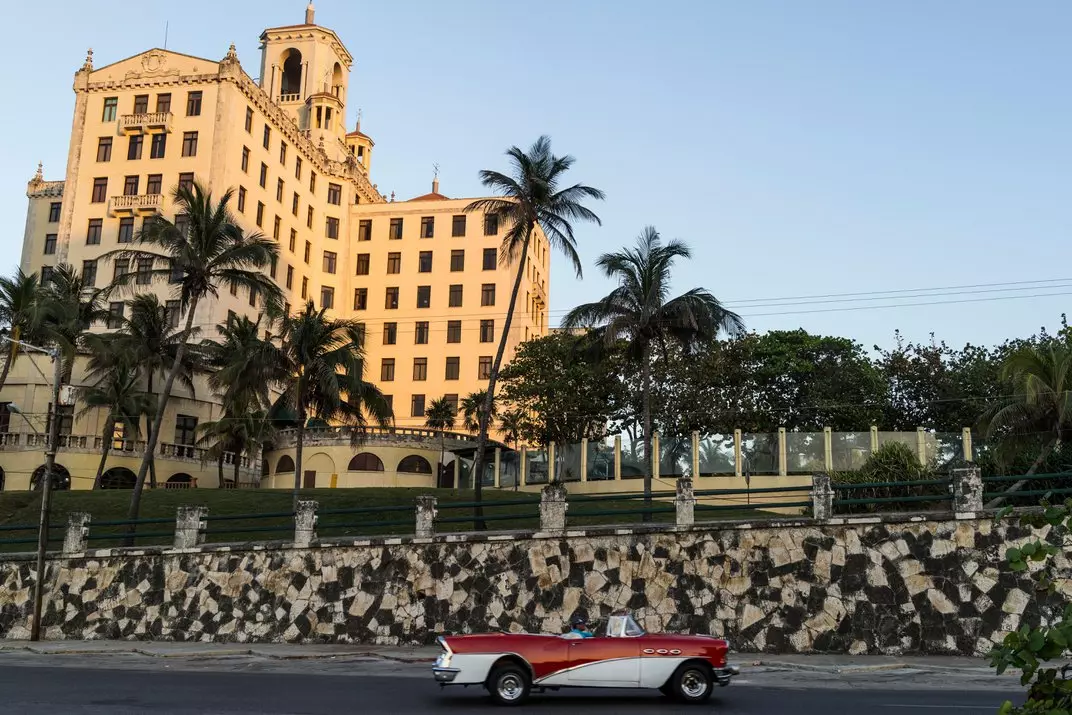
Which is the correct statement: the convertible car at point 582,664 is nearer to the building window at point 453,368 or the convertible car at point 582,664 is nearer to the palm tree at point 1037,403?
the palm tree at point 1037,403

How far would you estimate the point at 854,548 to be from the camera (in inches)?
929

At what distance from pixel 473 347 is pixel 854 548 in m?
58.7

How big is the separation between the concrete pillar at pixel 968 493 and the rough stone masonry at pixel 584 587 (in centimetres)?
35

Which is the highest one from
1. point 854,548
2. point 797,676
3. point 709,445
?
point 709,445

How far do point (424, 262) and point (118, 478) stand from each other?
32.3 m

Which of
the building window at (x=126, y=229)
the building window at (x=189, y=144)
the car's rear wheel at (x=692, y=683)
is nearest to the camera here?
the car's rear wheel at (x=692, y=683)

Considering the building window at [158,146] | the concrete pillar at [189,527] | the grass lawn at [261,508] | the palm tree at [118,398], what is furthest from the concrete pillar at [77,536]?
the building window at [158,146]

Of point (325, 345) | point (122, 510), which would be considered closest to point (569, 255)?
point (325, 345)

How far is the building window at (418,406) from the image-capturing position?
263ft

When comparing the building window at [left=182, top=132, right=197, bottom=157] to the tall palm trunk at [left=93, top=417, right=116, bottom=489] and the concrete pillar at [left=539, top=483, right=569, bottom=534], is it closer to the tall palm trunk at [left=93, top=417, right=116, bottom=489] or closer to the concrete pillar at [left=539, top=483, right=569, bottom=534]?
the tall palm trunk at [left=93, top=417, right=116, bottom=489]

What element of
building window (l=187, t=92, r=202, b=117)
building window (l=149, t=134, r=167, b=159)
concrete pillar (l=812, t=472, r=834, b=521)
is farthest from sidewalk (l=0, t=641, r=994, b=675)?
building window (l=187, t=92, r=202, b=117)

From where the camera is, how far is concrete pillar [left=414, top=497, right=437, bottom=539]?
26425 millimetres

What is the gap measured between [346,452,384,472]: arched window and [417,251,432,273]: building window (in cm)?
2360

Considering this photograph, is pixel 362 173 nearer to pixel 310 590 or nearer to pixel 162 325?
pixel 162 325
